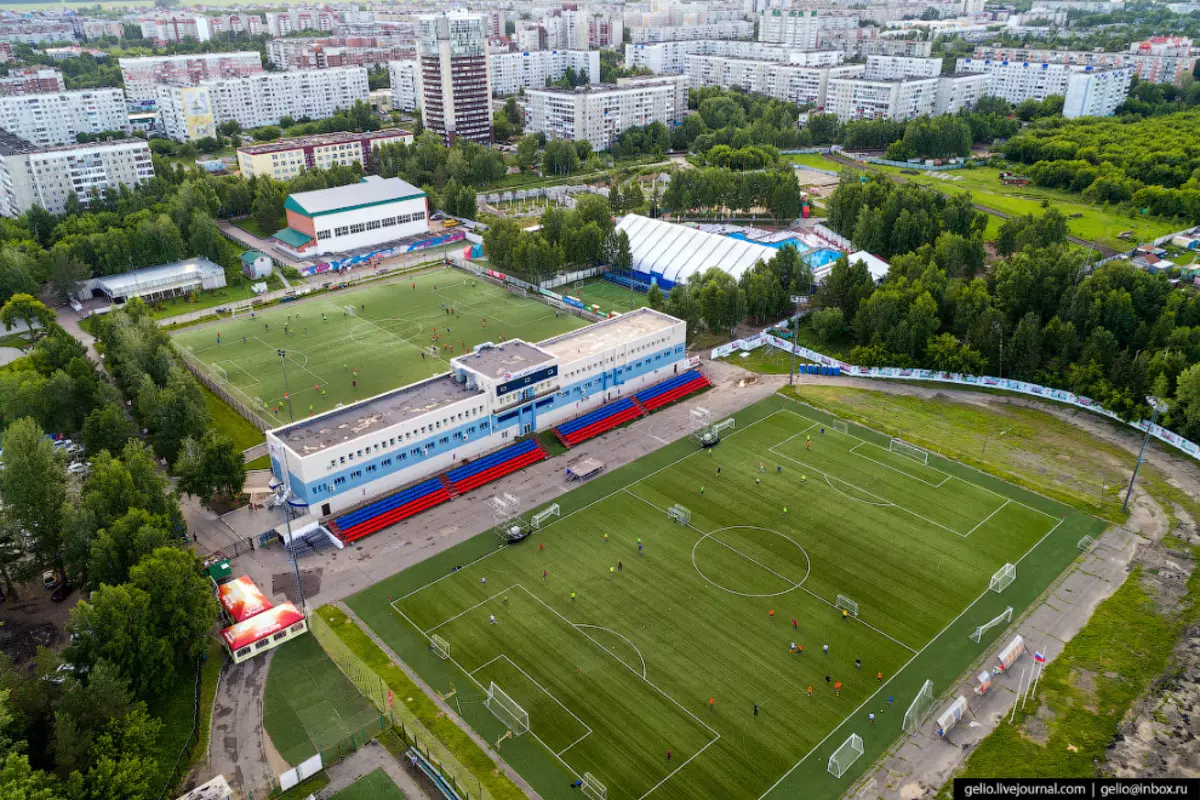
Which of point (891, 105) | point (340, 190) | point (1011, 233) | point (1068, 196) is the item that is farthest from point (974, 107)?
point (340, 190)

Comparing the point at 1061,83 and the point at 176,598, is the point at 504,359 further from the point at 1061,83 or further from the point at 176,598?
the point at 1061,83

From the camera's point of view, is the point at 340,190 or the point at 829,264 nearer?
the point at 829,264

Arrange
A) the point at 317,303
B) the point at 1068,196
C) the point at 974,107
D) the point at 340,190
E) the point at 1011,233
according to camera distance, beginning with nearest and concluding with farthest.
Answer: the point at 317,303 < the point at 1011,233 < the point at 340,190 < the point at 1068,196 < the point at 974,107

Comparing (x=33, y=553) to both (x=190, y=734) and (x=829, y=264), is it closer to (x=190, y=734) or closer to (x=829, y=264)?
(x=190, y=734)

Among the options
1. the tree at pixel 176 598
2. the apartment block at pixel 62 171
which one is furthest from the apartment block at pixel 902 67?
the tree at pixel 176 598

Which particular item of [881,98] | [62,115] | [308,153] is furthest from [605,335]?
[62,115]

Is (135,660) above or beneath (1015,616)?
above

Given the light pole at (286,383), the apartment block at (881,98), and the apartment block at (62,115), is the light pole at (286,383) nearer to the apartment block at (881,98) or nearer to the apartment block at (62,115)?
the apartment block at (62,115)

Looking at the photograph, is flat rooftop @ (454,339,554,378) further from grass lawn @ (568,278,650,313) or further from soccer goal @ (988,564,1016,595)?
soccer goal @ (988,564,1016,595)
